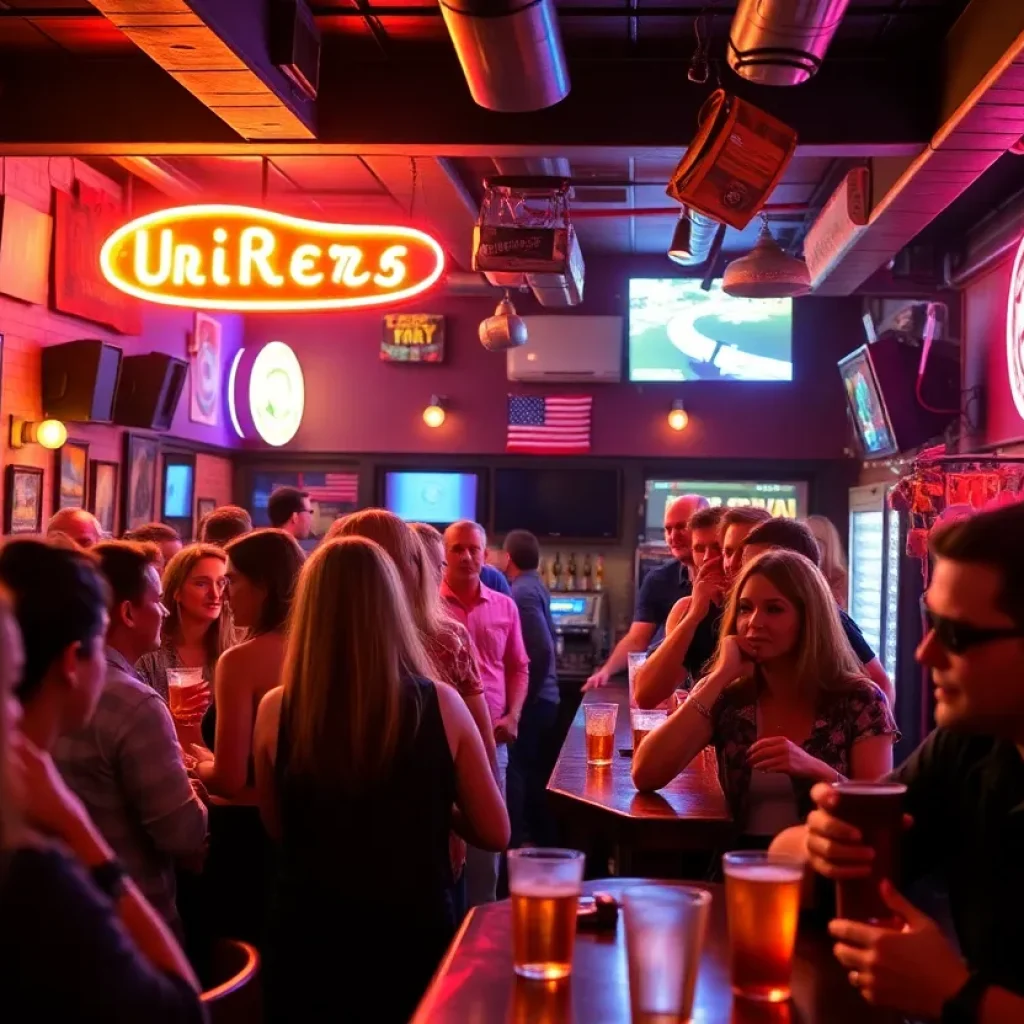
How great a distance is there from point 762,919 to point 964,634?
0.44 meters

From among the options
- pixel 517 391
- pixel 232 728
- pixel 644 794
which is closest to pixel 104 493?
pixel 517 391

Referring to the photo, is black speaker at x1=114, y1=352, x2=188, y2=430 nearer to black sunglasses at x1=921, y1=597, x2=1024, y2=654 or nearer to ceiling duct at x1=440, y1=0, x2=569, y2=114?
ceiling duct at x1=440, y1=0, x2=569, y2=114

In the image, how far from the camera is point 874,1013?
1684mm

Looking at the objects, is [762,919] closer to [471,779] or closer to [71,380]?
[471,779]

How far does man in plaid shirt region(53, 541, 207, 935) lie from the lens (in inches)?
91.6

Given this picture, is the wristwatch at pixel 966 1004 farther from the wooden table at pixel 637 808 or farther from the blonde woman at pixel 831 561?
the blonde woman at pixel 831 561

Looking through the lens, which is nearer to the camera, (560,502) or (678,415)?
(678,415)

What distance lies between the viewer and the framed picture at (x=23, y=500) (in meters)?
6.30

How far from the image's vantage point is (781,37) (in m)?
3.50

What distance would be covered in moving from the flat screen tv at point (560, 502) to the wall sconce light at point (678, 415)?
2.00 ft

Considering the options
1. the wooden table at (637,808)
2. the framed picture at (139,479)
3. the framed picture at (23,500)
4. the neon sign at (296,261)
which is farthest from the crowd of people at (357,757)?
the framed picture at (139,479)

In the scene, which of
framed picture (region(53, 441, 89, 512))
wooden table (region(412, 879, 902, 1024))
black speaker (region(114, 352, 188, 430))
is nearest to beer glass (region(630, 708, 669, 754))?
wooden table (region(412, 879, 902, 1024))

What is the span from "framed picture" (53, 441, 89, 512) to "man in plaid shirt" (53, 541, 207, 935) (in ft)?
15.4

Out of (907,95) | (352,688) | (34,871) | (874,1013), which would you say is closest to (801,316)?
(907,95)
